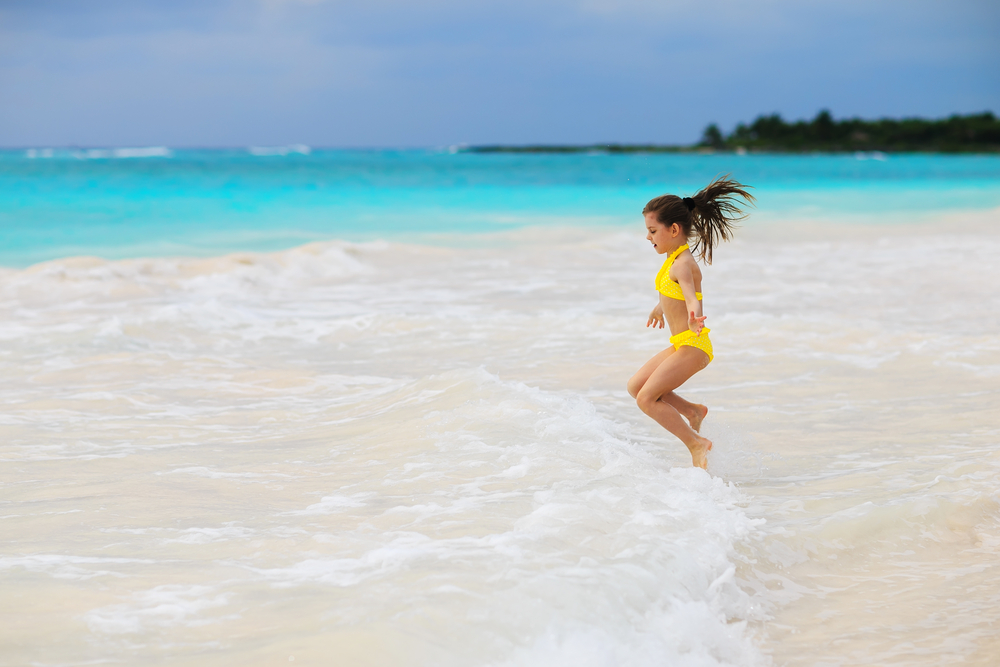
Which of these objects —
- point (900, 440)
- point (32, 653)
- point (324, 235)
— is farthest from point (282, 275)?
point (32, 653)

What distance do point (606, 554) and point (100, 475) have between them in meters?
2.79

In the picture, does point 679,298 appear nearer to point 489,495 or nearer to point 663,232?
point 663,232

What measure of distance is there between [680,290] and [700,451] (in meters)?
0.87

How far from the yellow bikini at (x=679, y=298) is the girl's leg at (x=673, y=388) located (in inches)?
1.3

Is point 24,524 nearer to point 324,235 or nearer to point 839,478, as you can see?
→ point 839,478

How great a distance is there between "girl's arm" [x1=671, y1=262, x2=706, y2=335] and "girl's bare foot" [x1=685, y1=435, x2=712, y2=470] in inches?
23.2

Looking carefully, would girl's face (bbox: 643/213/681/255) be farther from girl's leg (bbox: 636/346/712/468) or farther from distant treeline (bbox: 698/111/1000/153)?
distant treeline (bbox: 698/111/1000/153)

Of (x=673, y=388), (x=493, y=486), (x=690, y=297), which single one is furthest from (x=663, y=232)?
(x=493, y=486)

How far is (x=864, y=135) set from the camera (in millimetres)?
118000

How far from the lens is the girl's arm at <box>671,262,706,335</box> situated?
4.49 meters

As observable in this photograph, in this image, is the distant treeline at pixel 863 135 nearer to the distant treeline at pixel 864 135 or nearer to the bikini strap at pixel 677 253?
the distant treeline at pixel 864 135

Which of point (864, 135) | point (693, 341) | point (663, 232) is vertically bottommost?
point (693, 341)

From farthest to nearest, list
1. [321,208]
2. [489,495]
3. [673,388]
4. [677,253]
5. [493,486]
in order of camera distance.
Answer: [321,208] < [677,253] < [673,388] < [493,486] < [489,495]

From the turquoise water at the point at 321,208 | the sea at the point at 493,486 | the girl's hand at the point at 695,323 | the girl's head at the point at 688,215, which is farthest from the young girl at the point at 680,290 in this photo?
the turquoise water at the point at 321,208
